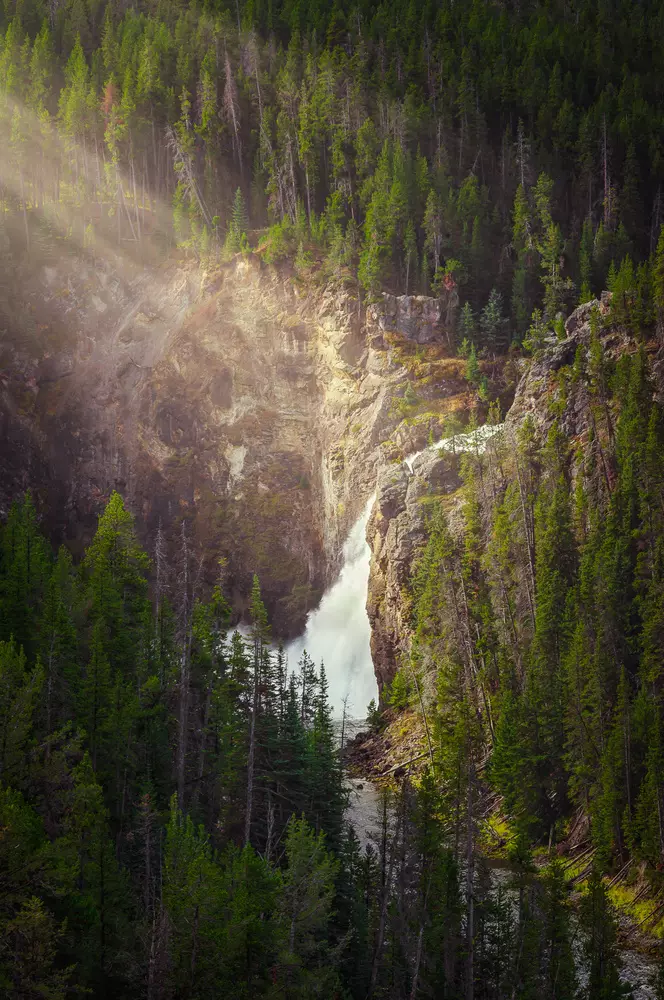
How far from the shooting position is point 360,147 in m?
103

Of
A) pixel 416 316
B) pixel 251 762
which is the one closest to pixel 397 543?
pixel 416 316

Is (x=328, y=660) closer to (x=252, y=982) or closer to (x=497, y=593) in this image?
(x=497, y=593)

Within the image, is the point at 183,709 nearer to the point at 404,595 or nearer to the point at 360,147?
the point at 404,595

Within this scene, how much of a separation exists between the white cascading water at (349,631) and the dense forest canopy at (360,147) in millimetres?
22332

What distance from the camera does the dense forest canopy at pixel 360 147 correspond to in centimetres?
9619

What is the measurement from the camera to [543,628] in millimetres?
63562

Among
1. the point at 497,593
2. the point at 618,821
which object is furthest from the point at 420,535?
the point at 618,821

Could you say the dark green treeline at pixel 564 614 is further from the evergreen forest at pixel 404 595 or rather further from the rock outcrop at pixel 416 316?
the rock outcrop at pixel 416 316

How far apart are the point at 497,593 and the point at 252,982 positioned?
43.0m

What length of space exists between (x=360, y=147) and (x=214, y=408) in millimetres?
32475

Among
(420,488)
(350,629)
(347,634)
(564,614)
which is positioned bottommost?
(564,614)

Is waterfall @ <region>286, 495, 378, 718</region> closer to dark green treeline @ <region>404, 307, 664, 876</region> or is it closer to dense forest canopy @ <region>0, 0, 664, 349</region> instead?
dark green treeline @ <region>404, 307, 664, 876</region>

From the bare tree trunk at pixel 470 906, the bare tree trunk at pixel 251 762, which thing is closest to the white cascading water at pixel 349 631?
the bare tree trunk at pixel 251 762

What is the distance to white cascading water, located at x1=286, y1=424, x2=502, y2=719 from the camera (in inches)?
3219
